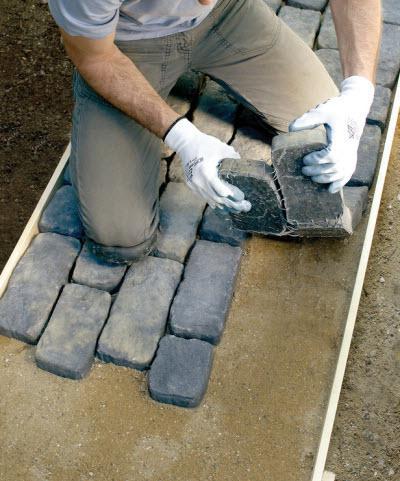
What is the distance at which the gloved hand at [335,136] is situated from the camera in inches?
99.7

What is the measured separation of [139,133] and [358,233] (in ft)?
3.34

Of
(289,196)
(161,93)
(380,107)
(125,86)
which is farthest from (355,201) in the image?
(125,86)

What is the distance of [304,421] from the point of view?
2.61 m

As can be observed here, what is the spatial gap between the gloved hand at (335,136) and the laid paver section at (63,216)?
102 centimetres

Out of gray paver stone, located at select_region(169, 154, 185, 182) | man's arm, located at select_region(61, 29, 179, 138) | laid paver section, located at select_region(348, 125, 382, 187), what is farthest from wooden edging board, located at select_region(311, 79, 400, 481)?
man's arm, located at select_region(61, 29, 179, 138)

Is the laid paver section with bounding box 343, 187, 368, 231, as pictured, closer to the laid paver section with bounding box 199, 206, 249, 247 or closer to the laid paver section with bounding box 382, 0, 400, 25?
the laid paver section with bounding box 199, 206, 249, 247

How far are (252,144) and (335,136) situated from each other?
776 millimetres

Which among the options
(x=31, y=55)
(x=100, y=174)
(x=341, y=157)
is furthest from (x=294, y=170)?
(x=31, y=55)

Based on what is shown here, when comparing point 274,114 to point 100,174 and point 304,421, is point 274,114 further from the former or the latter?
point 304,421

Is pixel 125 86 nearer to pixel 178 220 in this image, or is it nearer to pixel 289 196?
pixel 178 220

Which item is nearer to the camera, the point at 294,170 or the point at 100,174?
the point at 294,170

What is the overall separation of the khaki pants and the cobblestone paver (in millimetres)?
128

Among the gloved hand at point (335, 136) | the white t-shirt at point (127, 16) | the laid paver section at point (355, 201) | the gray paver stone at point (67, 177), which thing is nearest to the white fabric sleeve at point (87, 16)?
the white t-shirt at point (127, 16)

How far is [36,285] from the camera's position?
2.88 metres
